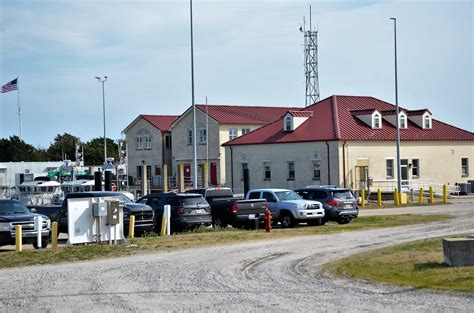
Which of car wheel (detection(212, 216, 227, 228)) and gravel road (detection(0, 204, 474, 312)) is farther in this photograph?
car wheel (detection(212, 216, 227, 228))

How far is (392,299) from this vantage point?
14.0 m

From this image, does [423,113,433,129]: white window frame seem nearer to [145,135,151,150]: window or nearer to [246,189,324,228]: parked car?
[145,135,151,150]: window

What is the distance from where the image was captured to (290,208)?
109 feet

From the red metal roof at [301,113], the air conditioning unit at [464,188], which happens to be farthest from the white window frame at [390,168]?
the red metal roof at [301,113]

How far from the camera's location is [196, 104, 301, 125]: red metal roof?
74.0 m

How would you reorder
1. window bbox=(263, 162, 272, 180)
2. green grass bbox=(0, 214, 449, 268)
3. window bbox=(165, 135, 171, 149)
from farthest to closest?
window bbox=(165, 135, 171, 149) < window bbox=(263, 162, 272, 180) < green grass bbox=(0, 214, 449, 268)

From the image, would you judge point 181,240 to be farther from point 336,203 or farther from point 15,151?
point 15,151

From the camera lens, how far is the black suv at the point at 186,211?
30531mm

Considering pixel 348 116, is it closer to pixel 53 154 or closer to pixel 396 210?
pixel 396 210

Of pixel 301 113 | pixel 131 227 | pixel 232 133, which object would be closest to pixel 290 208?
pixel 131 227

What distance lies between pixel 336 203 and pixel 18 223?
1409 cm

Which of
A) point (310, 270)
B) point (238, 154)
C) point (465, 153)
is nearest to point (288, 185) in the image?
point (238, 154)

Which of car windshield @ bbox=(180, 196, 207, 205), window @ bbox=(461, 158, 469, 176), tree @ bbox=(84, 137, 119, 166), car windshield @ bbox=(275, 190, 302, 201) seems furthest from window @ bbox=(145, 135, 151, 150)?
car windshield @ bbox=(180, 196, 207, 205)

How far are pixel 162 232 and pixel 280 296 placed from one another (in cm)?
1535
